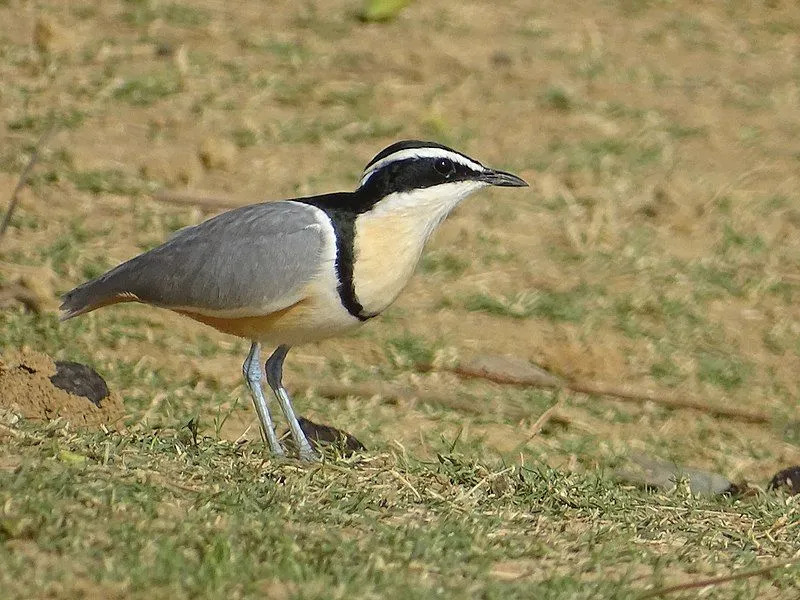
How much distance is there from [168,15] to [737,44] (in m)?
4.80

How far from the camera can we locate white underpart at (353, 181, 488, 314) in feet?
19.2

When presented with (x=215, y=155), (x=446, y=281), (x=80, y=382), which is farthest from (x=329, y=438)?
(x=215, y=155)

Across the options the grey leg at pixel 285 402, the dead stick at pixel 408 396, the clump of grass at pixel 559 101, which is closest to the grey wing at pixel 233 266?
the grey leg at pixel 285 402

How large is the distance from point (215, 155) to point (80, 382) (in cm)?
403

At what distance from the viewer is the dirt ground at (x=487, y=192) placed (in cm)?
753

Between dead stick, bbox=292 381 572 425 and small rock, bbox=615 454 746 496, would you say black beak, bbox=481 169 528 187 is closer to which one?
small rock, bbox=615 454 746 496

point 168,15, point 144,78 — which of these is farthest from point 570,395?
point 168,15

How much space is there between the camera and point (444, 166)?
19.5ft

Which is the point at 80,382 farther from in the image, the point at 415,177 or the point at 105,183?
the point at 105,183

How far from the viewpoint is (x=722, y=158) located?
10836 mm

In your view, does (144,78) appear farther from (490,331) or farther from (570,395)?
(570,395)

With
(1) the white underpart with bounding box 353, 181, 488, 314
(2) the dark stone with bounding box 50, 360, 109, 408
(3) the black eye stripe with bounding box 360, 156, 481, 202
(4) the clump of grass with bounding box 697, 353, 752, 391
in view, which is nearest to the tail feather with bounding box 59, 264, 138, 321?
(2) the dark stone with bounding box 50, 360, 109, 408

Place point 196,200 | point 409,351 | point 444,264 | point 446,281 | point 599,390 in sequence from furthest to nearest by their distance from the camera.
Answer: point 196,200, point 444,264, point 446,281, point 409,351, point 599,390

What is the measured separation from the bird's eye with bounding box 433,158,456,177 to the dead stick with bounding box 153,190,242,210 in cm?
337
